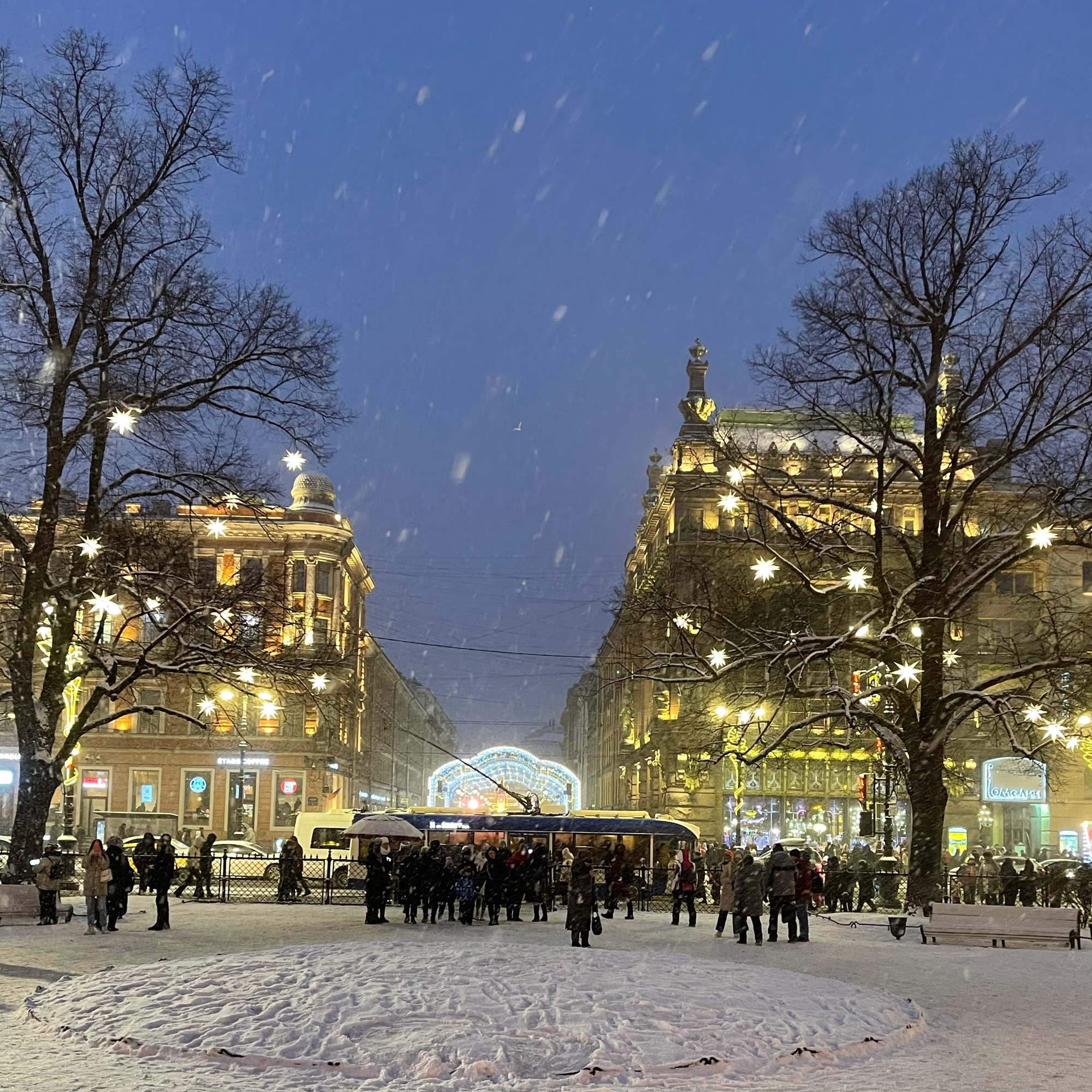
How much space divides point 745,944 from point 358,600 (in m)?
75.1

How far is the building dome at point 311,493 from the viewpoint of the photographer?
79625 millimetres

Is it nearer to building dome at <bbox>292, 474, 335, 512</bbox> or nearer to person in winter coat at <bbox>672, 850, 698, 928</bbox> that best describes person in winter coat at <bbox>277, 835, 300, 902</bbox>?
person in winter coat at <bbox>672, 850, 698, 928</bbox>

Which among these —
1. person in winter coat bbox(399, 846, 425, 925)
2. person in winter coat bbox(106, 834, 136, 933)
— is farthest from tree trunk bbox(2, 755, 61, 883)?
person in winter coat bbox(399, 846, 425, 925)

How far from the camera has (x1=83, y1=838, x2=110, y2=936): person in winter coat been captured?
2180 centimetres

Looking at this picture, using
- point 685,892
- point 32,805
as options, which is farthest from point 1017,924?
point 32,805

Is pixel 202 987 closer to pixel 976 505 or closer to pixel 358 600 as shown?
pixel 976 505

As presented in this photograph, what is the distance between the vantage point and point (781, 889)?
22.9 meters

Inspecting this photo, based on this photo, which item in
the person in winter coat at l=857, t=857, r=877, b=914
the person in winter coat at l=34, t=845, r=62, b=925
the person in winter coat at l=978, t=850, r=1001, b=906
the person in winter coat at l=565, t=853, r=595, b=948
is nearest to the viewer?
the person in winter coat at l=565, t=853, r=595, b=948

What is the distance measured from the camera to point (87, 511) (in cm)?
2733

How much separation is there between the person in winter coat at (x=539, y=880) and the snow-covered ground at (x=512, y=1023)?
1112cm

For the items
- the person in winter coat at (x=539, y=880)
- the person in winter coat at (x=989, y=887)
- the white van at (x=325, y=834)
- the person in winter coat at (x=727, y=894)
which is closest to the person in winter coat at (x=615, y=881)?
the person in winter coat at (x=539, y=880)

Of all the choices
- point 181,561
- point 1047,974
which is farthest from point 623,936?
point 181,561

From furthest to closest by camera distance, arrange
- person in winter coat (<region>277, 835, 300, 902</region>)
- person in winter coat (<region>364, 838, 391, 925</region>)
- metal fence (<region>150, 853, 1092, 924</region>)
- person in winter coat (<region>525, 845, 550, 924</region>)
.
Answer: person in winter coat (<region>277, 835, 300, 902</region>)
metal fence (<region>150, 853, 1092, 924</region>)
person in winter coat (<region>525, 845, 550, 924</region>)
person in winter coat (<region>364, 838, 391, 925</region>)

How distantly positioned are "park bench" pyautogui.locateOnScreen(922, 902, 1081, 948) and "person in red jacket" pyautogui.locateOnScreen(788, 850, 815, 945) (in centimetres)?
265
